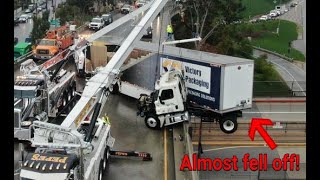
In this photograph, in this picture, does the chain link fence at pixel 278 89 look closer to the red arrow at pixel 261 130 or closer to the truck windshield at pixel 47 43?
the red arrow at pixel 261 130

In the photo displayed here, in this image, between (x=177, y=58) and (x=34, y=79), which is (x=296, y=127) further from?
(x=34, y=79)

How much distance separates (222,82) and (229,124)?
6.39 ft

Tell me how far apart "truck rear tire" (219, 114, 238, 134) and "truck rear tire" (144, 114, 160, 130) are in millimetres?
2454

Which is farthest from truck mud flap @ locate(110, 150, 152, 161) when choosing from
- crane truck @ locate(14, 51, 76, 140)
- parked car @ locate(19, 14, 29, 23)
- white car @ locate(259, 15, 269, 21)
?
parked car @ locate(19, 14, 29, 23)

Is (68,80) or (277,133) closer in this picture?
(277,133)

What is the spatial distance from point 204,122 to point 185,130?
1817 millimetres

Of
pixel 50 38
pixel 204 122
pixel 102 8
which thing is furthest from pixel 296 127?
pixel 102 8

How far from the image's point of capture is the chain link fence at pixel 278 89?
84.6 ft

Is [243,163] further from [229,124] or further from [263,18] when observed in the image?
[263,18]

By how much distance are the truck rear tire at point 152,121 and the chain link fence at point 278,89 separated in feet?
27.3

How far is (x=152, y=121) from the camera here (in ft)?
63.4

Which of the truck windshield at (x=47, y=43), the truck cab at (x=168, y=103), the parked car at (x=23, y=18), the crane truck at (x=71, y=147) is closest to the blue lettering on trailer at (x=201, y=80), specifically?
the truck cab at (x=168, y=103)

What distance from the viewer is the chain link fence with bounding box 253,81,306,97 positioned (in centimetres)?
2580

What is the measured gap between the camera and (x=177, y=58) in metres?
20.1
